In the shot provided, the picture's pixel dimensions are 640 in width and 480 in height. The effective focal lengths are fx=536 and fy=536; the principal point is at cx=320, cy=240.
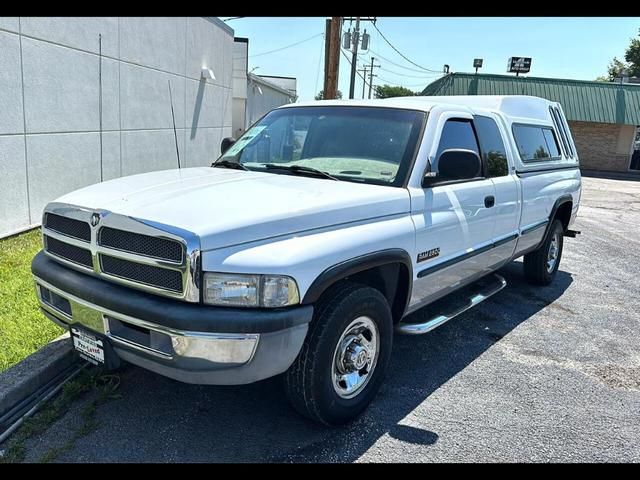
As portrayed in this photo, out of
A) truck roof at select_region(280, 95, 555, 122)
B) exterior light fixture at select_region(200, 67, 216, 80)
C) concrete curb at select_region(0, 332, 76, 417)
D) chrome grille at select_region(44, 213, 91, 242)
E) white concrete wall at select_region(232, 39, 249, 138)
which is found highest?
white concrete wall at select_region(232, 39, 249, 138)

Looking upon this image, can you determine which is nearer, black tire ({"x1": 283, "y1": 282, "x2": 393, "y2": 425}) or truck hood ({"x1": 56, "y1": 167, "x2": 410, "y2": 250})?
truck hood ({"x1": 56, "y1": 167, "x2": 410, "y2": 250})

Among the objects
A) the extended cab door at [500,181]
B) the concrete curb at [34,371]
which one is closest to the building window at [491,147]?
the extended cab door at [500,181]

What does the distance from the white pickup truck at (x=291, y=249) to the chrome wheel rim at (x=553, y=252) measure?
2.21 metres

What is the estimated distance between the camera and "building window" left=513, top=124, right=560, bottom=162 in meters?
5.54

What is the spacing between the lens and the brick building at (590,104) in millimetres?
25641

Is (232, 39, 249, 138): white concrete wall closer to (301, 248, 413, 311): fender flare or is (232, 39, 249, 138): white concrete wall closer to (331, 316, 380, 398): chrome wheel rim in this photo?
(301, 248, 413, 311): fender flare

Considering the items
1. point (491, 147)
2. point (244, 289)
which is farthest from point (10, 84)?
point (491, 147)

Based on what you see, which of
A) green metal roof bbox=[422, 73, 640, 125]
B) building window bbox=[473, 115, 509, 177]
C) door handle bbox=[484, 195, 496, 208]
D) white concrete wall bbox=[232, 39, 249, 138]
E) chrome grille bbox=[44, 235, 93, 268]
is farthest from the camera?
green metal roof bbox=[422, 73, 640, 125]

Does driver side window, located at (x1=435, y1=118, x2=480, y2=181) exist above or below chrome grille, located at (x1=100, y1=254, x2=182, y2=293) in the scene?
above

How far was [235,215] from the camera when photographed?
9.02ft

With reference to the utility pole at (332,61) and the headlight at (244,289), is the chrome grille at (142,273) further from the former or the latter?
the utility pole at (332,61)

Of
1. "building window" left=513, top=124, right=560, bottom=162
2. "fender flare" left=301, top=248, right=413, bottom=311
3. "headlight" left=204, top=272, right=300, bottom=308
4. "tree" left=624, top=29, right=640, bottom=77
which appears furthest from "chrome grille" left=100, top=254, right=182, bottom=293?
"tree" left=624, top=29, right=640, bottom=77

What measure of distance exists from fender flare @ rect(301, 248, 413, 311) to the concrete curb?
195 centimetres
